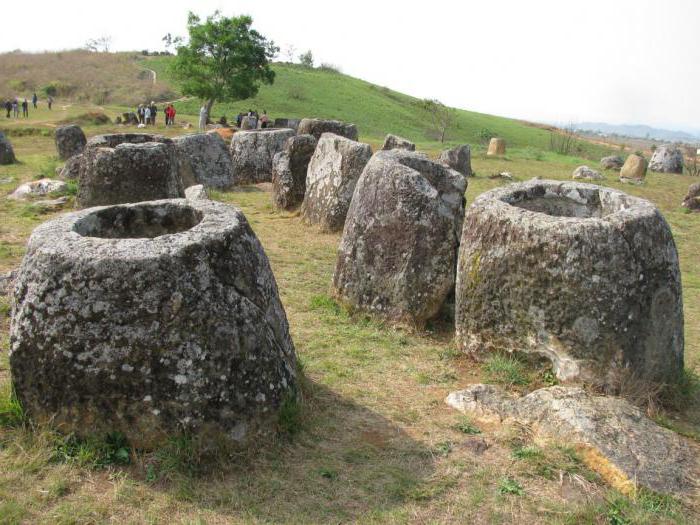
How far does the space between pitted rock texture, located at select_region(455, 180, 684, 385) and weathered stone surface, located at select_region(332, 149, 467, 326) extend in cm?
117

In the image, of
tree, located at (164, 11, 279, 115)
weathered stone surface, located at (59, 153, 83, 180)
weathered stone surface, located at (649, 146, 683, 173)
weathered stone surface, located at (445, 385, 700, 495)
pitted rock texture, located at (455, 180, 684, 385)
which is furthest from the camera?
tree, located at (164, 11, 279, 115)

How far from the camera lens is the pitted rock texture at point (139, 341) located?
4.01m

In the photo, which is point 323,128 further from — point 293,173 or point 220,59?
point 220,59

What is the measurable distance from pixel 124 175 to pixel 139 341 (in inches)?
334

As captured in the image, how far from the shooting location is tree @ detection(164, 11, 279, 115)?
3781cm

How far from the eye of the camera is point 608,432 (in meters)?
4.71

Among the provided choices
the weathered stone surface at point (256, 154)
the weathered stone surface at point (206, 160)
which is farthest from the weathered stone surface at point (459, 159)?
the weathered stone surface at point (206, 160)

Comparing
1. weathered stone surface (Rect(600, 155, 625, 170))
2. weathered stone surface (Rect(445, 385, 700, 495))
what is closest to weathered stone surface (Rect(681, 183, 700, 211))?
weathered stone surface (Rect(600, 155, 625, 170))

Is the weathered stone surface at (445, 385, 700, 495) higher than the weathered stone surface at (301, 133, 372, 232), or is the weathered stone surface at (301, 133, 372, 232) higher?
the weathered stone surface at (301, 133, 372, 232)

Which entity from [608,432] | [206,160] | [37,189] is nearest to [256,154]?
[206,160]

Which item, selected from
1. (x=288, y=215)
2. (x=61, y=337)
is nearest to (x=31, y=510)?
(x=61, y=337)

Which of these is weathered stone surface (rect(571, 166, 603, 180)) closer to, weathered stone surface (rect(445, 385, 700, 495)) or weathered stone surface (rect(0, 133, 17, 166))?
weathered stone surface (rect(0, 133, 17, 166))

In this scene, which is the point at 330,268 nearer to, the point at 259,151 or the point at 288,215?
the point at 288,215

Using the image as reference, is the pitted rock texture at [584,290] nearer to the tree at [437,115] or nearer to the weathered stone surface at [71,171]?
the weathered stone surface at [71,171]
